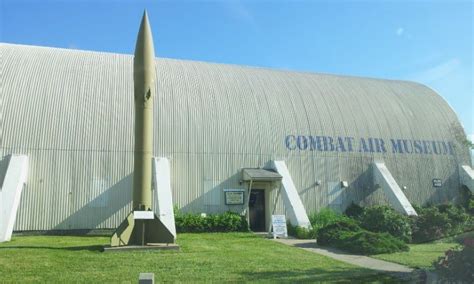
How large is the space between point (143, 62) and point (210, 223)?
10.6 metres

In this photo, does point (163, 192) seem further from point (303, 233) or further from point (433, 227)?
point (433, 227)

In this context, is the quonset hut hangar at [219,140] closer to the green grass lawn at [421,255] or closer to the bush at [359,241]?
the bush at [359,241]

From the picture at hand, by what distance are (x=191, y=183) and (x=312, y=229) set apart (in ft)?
25.6

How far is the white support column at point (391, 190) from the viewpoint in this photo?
28688 mm

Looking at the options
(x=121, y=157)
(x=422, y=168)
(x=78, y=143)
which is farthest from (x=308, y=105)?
(x=78, y=143)

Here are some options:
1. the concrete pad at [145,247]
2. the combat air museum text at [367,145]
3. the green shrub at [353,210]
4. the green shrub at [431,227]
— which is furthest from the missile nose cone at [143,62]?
the green shrub at [353,210]

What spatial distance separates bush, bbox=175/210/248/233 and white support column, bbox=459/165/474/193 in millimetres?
19261

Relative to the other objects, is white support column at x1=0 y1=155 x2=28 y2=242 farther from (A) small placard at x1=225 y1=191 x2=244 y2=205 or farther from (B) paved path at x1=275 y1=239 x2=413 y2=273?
(B) paved path at x1=275 y1=239 x2=413 y2=273

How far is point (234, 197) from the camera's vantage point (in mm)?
28266

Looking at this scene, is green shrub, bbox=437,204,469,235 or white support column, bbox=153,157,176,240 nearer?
white support column, bbox=153,157,176,240

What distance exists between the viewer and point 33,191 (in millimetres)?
24672

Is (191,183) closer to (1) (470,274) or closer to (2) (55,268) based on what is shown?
(2) (55,268)

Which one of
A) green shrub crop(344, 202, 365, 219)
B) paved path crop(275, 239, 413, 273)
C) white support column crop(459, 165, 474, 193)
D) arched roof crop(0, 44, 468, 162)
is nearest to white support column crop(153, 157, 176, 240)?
arched roof crop(0, 44, 468, 162)

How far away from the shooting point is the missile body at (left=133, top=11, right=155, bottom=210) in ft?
59.8
